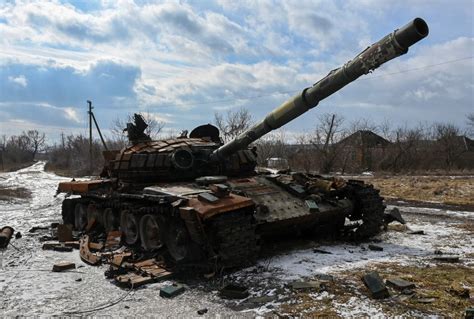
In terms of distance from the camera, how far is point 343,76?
725cm

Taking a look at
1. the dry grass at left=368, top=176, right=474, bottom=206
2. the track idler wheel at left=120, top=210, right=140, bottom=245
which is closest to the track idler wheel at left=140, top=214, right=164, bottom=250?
the track idler wheel at left=120, top=210, right=140, bottom=245

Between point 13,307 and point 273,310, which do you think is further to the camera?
point 13,307

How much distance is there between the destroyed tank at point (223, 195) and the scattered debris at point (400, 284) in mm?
2271

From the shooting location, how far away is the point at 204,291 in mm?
7070

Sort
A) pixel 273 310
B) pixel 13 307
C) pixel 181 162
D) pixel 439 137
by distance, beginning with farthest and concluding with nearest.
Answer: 1. pixel 439 137
2. pixel 181 162
3. pixel 13 307
4. pixel 273 310

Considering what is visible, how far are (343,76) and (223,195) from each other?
272 cm

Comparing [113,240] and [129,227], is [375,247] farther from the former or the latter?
[113,240]

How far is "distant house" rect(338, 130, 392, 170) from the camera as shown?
37991 mm

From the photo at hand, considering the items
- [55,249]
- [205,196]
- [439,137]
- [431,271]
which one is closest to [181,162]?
[205,196]

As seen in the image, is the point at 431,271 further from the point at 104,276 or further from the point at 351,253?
the point at 104,276

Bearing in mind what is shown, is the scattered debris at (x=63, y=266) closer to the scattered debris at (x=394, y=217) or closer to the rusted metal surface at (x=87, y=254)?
the rusted metal surface at (x=87, y=254)

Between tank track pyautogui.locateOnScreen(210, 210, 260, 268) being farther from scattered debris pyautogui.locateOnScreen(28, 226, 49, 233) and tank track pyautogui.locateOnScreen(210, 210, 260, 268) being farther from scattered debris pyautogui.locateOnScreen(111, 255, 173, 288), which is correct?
scattered debris pyautogui.locateOnScreen(28, 226, 49, 233)

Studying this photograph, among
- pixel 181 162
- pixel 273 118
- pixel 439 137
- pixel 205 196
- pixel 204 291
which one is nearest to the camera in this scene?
pixel 204 291

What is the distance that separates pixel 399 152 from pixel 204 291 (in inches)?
1392
